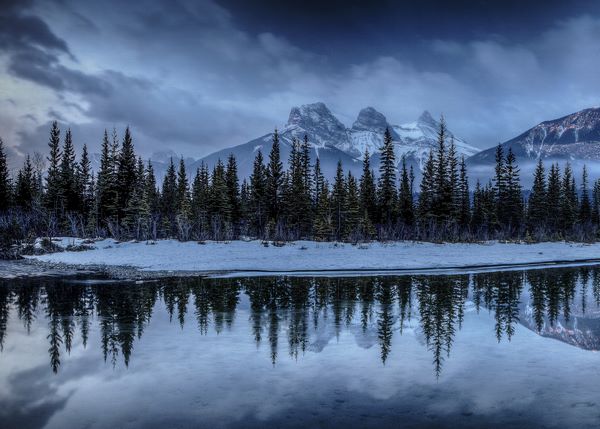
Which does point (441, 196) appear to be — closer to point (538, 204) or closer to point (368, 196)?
point (368, 196)

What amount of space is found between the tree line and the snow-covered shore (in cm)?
673

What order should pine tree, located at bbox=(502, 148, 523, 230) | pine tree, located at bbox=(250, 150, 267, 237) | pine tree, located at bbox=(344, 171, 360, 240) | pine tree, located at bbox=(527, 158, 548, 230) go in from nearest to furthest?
pine tree, located at bbox=(344, 171, 360, 240)
pine tree, located at bbox=(250, 150, 267, 237)
pine tree, located at bbox=(502, 148, 523, 230)
pine tree, located at bbox=(527, 158, 548, 230)

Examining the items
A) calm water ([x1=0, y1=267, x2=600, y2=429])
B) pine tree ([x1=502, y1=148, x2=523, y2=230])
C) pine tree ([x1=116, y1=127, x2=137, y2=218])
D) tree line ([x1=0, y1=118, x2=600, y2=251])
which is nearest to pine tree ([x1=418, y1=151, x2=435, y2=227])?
tree line ([x1=0, y1=118, x2=600, y2=251])

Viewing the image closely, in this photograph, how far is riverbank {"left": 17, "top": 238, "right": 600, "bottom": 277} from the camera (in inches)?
997

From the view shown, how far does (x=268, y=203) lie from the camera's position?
63000mm

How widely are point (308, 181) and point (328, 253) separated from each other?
37.5 metres

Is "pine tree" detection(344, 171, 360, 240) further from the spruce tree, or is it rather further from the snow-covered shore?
the snow-covered shore

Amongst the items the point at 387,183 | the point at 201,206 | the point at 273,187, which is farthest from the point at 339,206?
the point at 201,206

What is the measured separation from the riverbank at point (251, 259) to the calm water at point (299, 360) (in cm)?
906

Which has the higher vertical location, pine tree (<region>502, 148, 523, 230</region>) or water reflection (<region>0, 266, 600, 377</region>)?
pine tree (<region>502, 148, 523, 230</region>)

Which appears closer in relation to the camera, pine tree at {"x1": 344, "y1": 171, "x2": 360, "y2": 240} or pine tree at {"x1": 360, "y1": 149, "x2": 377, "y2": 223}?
pine tree at {"x1": 344, "y1": 171, "x2": 360, "y2": 240}

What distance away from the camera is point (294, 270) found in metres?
24.5

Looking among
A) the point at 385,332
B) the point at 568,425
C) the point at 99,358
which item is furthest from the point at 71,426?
the point at 385,332

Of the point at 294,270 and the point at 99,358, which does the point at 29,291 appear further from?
the point at 294,270
